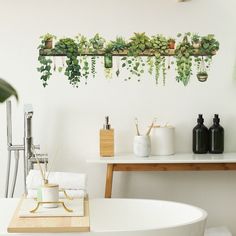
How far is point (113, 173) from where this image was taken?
3.69 m

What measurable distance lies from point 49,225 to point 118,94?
1.41m

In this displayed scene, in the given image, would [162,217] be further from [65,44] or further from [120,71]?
[65,44]

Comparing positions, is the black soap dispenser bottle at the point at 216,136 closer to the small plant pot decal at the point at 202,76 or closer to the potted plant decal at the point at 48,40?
the small plant pot decal at the point at 202,76

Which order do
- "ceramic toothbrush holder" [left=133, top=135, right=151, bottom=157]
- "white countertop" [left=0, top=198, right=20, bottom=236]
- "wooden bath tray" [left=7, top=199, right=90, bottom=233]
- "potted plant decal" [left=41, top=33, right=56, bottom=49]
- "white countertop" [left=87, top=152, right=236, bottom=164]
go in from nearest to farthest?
1. "wooden bath tray" [left=7, top=199, right=90, bottom=233]
2. "white countertop" [left=0, top=198, right=20, bottom=236]
3. "white countertop" [left=87, top=152, right=236, bottom=164]
4. "ceramic toothbrush holder" [left=133, top=135, right=151, bottom=157]
5. "potted plant decal" [left=41, top=33, right=56, bottom=49]

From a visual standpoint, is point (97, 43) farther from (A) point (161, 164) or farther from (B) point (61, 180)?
(B) point (61, 180)

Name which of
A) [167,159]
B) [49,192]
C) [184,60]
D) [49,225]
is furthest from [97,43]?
[49,225]

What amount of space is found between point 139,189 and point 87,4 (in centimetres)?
132

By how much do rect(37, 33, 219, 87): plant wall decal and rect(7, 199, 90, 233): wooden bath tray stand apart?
4.10 ft

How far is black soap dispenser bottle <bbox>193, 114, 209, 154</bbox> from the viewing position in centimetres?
356

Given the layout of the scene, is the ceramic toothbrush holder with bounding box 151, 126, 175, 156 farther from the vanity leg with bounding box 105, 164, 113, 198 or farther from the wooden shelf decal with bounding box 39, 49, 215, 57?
the wooden shelf decal with bounding box 39, 49, 215, 57

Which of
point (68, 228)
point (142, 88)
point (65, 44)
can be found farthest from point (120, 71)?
point (68, 228)

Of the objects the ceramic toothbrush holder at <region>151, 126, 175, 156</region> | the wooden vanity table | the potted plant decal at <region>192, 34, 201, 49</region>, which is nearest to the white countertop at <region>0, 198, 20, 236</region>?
the wooden vanity table

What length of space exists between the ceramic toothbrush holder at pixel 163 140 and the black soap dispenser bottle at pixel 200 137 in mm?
155

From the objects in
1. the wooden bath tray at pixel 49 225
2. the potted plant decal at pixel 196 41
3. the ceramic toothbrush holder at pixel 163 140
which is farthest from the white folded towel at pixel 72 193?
the potted plant decal at pixel 196 41
